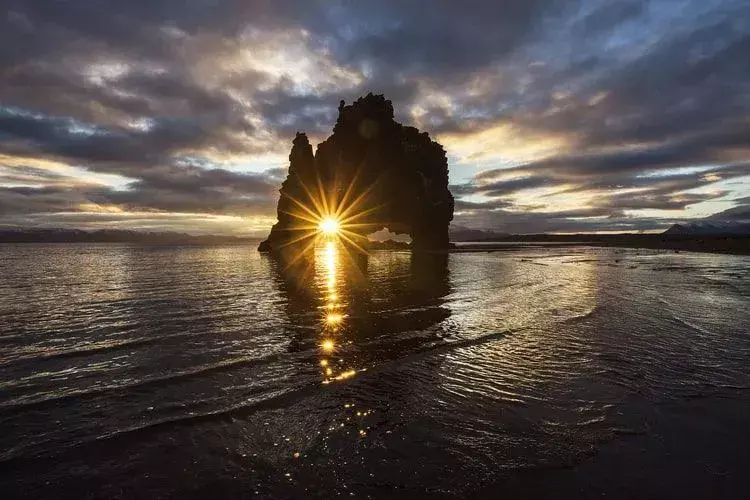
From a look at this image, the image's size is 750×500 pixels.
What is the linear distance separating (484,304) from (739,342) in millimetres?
10861

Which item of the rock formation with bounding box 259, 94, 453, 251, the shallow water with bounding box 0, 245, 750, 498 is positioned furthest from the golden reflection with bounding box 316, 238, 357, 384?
the rock formation with bounding box 259, 94, 453, 251

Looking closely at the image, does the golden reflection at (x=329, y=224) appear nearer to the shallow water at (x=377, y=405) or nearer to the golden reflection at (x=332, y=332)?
the golden reflection at (x=332, y=332)

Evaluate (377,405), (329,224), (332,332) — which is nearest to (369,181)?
(329,224)

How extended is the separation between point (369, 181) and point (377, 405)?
99.1 m

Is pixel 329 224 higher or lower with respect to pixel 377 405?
higher

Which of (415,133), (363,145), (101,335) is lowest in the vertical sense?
(101,335)

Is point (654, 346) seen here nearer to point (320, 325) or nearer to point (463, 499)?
point (463, 499)

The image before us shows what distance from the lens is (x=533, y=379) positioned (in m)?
9.77

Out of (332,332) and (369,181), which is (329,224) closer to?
(369,181)

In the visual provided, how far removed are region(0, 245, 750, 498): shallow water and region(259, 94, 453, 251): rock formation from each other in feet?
297

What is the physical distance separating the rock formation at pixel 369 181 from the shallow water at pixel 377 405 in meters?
90.5

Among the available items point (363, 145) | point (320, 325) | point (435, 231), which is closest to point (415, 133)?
point (363, 145)

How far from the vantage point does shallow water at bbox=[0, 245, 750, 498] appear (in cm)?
575

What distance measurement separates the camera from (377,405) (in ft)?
27.5
